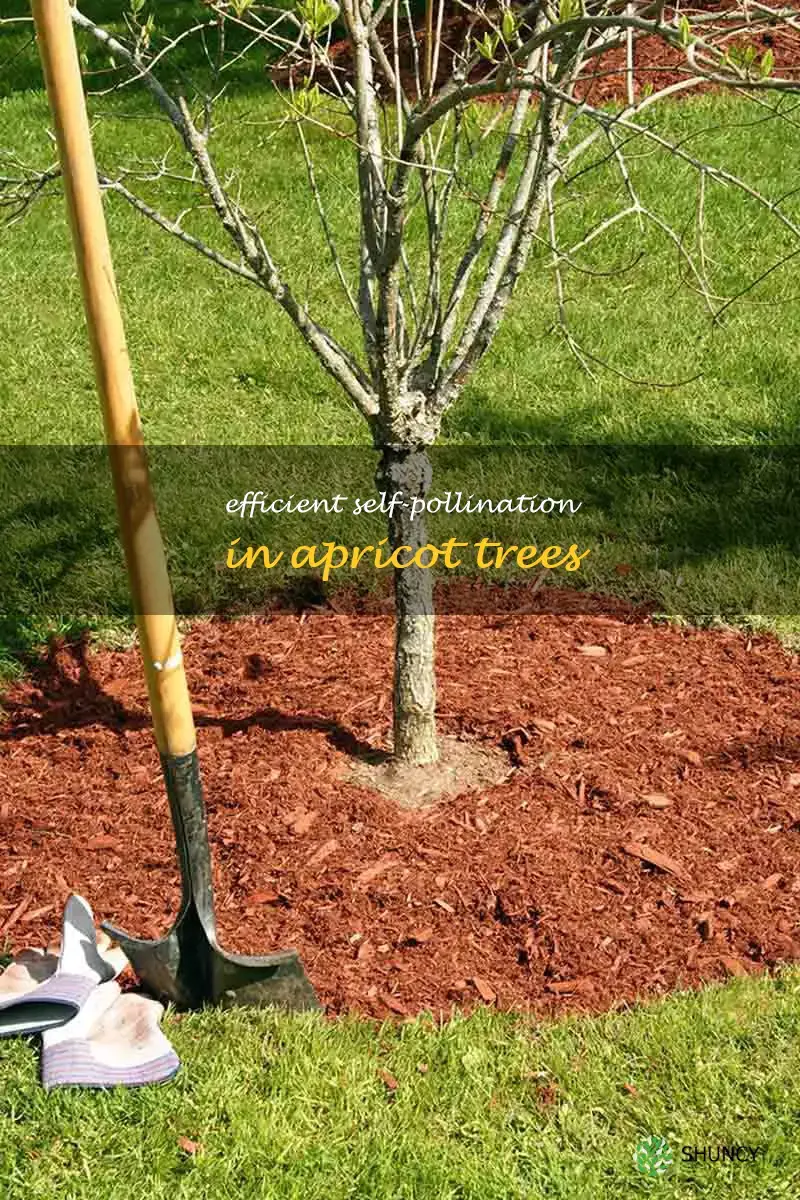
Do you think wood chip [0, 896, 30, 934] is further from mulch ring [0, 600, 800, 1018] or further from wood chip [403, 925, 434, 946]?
wood chip [403, 925, 434, 946]

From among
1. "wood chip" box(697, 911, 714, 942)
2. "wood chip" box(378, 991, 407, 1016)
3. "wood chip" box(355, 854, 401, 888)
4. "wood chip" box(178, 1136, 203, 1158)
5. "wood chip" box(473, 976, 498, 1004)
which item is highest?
"wood chip" box(178, 1136, 203, 1158)

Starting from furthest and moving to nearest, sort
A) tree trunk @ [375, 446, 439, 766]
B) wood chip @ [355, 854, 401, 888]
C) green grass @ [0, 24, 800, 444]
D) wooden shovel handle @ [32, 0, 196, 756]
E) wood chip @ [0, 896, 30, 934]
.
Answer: green grass @ [0, 24, 800, 444], tree trunk @ [375, 446, 439, 766], wood chip @ [355, 854, 401, 888], wood chip @ [0, 896, 30, 934], wooden shovel handle @ [32, 0, 196, 756]

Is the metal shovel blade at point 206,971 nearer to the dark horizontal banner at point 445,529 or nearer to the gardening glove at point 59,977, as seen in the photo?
the gardening glove at point 59,977

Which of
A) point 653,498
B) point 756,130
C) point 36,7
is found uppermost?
point 36,7

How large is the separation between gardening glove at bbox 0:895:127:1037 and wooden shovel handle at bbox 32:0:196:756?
0.45 m

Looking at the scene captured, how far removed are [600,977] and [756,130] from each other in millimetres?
6673

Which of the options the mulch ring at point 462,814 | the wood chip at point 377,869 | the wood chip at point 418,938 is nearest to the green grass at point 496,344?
the mulch ring at point 462,814

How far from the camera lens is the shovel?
2.43 m

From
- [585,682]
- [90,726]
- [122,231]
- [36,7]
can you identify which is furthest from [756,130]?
[36,7]

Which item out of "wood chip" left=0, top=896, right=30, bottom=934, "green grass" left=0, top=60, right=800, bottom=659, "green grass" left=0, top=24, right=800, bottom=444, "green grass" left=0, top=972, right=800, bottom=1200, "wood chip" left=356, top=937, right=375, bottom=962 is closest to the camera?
"green grass" left=0, top=972, right=800, bottom=1200

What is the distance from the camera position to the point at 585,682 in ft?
13.6

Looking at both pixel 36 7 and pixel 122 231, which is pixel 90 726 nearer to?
pixel 36 7

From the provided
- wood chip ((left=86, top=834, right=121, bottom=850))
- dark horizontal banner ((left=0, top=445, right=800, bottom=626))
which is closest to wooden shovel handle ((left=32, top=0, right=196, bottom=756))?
wood chip ((left=86, top=834, right=121, bottom=850))

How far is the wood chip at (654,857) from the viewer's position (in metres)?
3.38
